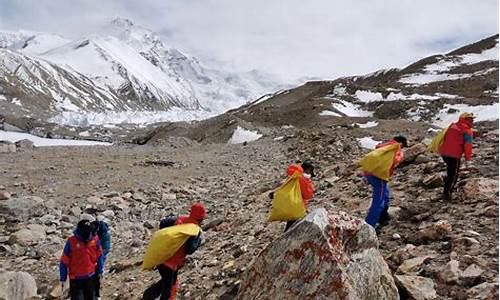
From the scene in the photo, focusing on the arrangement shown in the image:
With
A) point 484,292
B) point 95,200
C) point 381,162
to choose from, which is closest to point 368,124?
point 95,200

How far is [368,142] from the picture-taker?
28266 millimetres

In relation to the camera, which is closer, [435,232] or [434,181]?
[435,232]

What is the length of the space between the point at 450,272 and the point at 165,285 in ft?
13.4

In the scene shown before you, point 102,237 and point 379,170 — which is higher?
point 379,170

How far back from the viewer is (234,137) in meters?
41.4

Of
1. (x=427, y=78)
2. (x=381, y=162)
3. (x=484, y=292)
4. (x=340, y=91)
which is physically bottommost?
(x=484, y=292)

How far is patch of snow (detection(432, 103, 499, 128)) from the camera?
33.5 metres

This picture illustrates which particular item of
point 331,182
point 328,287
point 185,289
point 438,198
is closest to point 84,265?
point 185,289

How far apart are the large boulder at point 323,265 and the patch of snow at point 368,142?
20340mm

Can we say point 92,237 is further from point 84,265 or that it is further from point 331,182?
point 331,182

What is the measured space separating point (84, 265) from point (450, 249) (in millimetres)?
5729

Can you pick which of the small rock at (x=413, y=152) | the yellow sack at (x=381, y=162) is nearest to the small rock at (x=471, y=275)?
the yellow sack at (x=381, y=162)

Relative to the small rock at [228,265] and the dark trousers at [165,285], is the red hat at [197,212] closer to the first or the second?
the dark trousers at [165,285]

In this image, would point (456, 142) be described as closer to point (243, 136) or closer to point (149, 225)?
point (149, 225)
